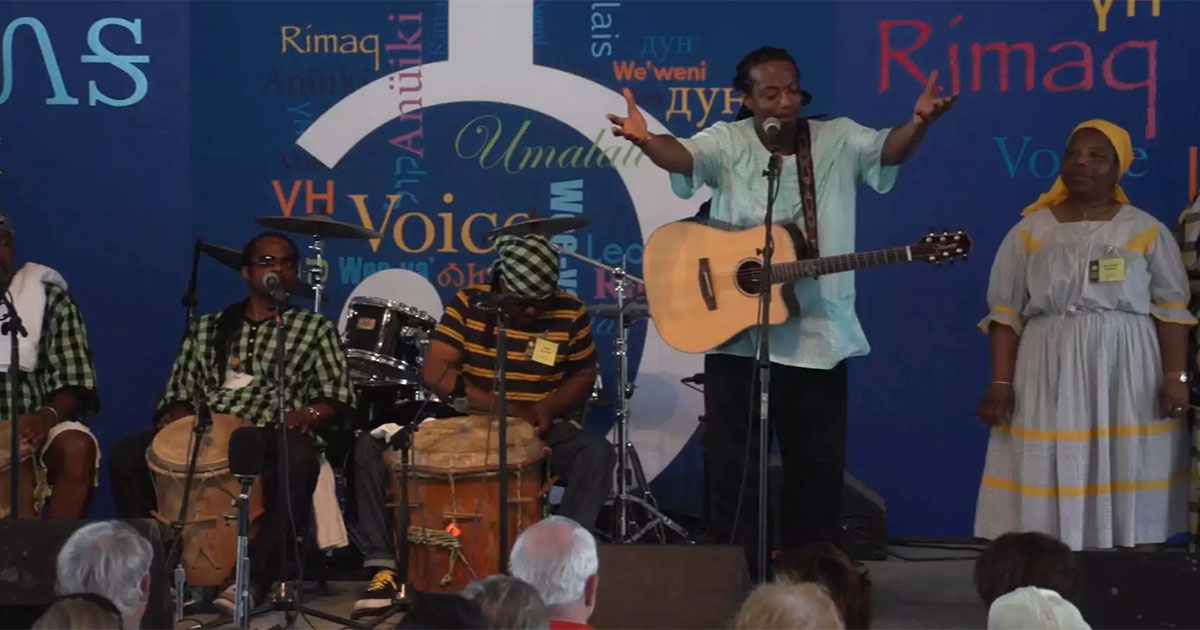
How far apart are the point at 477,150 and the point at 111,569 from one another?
4.37 m

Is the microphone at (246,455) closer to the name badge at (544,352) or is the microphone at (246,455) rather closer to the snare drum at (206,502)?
the snare drum at (206,502)

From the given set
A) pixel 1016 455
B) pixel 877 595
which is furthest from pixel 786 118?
pixel 877 595

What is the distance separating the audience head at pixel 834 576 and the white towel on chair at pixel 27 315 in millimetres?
3656

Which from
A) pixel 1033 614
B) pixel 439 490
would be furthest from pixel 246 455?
pixel 1033 614

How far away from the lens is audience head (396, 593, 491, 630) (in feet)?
8.92

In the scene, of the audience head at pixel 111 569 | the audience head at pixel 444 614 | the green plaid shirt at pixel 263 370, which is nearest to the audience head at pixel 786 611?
the audience head at pixel 444 614

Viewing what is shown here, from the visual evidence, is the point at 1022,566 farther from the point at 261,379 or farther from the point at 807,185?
the point at 261,379

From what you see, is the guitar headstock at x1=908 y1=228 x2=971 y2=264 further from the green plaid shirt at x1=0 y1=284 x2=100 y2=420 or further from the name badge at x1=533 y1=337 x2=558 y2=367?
the green plaid shirt at x1=0 y1=284 x2=100 y2=420

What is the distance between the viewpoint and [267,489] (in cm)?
621

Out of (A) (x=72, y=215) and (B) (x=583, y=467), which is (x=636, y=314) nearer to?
(B) (x=583, y=467)

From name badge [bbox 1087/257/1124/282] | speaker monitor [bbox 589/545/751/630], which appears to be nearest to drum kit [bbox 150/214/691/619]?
speaker monitor [bbox 589/545/751/630]

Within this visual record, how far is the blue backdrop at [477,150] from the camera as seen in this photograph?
24.9 feet

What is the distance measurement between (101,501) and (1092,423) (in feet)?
15.2

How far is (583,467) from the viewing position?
20.8ft
